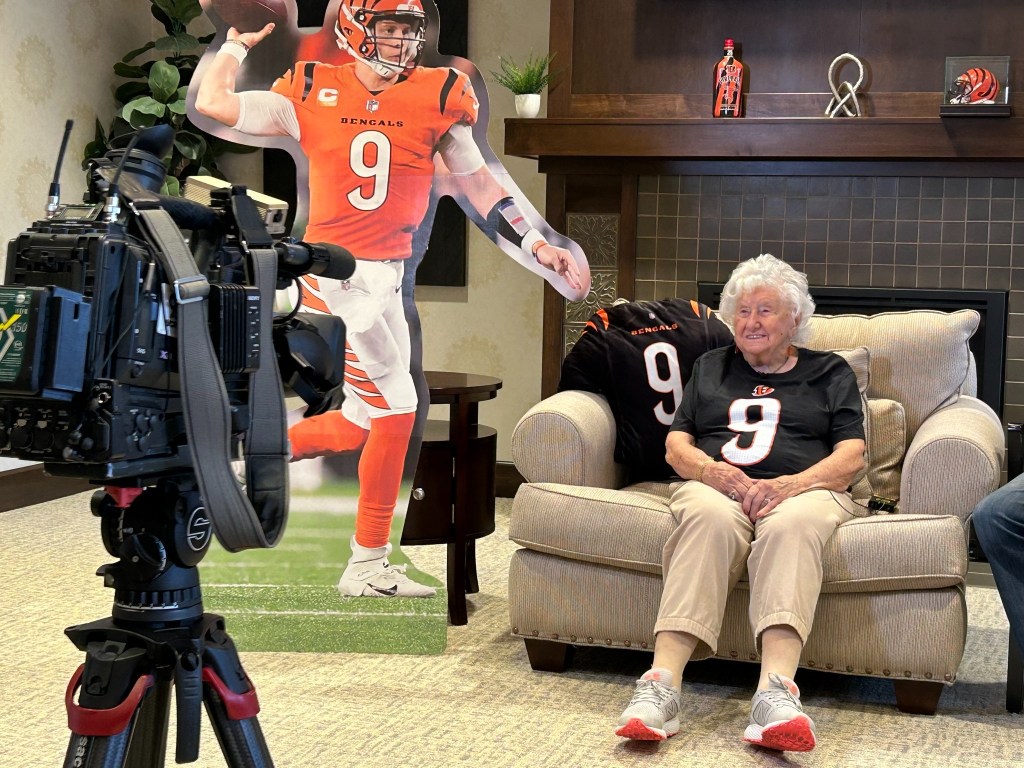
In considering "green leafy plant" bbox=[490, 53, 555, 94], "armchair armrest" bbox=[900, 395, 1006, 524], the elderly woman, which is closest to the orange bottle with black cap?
"green leafy plant" bbox=[490, 53, 555, 94]

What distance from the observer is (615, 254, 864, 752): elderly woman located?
8.04ft

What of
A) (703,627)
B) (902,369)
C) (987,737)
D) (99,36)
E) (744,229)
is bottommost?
(987,737)

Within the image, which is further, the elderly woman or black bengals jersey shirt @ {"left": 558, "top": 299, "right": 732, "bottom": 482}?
black bengals jersey shirt @ {"left": 558, "top": 299, "right": 732, "bottom": 482}

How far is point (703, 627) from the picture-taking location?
2512 mm

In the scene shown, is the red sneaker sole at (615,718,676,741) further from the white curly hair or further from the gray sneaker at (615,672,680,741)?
the white curly hair

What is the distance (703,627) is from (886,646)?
41cm

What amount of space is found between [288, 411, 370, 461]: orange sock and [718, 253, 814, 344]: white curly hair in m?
0.93

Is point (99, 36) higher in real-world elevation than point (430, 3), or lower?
higher

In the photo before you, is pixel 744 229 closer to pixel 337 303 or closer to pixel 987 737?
pixel 337 303

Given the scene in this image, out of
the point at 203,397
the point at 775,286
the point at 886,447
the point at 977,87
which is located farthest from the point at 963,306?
the point at 203,397

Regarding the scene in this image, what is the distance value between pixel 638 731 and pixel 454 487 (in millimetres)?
1087

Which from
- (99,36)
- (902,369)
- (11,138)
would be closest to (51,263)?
(902,369)

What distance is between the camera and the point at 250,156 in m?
5.30

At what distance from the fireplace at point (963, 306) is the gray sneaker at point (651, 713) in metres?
2.03
